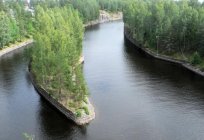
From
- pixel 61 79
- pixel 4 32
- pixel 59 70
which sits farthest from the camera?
pixel 4 32

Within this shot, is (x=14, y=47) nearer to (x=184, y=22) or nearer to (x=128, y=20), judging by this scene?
(x=128, y=20)

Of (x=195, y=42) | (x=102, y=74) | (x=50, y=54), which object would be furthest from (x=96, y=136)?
(x=195, y=42)

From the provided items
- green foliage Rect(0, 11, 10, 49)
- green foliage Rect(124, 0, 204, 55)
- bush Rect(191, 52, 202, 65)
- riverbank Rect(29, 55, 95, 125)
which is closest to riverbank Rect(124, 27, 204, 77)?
bush Rect(191, 52, 202, 65)

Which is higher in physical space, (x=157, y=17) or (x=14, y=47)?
(x=157, y=17)

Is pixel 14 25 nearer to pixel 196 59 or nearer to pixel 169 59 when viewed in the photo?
pixel 169 59

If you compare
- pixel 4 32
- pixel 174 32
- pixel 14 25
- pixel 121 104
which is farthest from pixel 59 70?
pixel 14 25

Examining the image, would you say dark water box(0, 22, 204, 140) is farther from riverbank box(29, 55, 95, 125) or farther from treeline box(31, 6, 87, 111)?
treeline box(31, 6, 87, 111)
